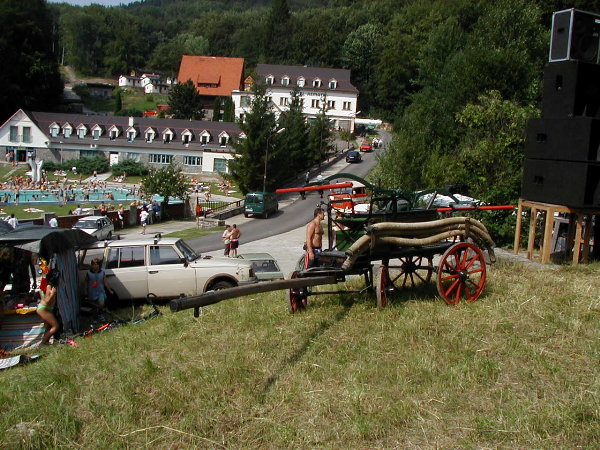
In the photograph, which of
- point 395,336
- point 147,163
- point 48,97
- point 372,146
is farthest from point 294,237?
point 48,97

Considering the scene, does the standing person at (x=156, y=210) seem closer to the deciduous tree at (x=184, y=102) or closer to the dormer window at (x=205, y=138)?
the dormer window at (x=205, y=138)

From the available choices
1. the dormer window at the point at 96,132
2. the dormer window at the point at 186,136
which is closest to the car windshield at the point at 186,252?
the dormer window at the point at 186,136

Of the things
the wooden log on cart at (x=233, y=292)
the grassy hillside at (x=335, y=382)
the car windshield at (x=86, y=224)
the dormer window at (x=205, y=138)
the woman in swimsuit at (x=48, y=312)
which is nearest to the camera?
the grassy hillside at (x=335, y=382)

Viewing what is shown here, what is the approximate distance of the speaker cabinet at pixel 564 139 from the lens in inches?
664

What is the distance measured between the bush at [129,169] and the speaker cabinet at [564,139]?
182ft

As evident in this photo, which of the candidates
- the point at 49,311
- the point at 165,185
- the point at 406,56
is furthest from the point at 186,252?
the point at 406,56

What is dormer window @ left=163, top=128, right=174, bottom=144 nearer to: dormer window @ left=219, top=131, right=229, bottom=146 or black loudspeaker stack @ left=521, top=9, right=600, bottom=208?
dormer window @ left=219, top=131, right=229, bottom=146

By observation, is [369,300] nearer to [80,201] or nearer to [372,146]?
[80,201]

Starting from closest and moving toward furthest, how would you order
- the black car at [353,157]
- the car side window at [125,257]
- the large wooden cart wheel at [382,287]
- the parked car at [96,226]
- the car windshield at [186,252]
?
the large wooden cart wheel at [382,287] < the car side window at [125,257] < the car windshield at [186,252] < the parked car at [96,226] < the black car at [353,157]

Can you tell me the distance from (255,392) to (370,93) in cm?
10254

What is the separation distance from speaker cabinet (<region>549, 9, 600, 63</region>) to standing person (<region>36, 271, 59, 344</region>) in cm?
1460

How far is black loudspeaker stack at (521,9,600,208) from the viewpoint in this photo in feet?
55.5

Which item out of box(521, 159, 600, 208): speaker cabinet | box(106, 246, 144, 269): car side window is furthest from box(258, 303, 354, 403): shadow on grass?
box(521, 159, 600, 208): speaker cabinet

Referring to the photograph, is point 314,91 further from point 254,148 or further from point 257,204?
point 257,204
